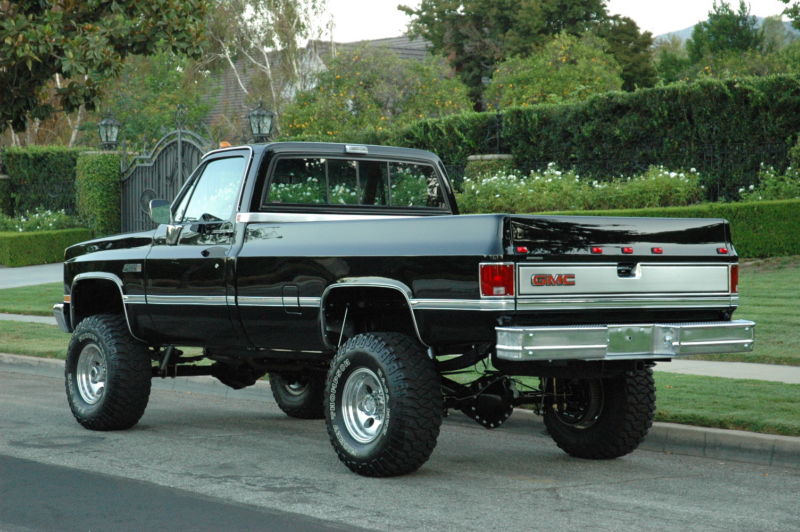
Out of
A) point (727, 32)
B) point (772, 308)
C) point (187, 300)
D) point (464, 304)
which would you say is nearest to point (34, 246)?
point (772, 308)

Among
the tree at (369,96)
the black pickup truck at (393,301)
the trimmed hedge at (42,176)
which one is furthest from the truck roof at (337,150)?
the tree at (369,96)

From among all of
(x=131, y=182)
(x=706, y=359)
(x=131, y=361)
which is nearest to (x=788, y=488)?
(x=131, y=361)

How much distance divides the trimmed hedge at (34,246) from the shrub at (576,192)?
1202cm

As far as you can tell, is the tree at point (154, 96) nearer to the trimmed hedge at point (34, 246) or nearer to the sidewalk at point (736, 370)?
the trimmed hedge at point (34, 246)

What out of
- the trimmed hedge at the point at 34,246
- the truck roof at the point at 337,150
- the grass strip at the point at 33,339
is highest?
the truck roof at the point at 337,150

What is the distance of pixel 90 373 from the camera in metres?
10.0

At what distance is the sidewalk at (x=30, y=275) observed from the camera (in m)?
26.7

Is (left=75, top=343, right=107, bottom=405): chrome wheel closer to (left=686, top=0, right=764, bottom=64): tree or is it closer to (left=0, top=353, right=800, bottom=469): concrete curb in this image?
(left=0, top=353, right=800, bottom=469): concrete curb

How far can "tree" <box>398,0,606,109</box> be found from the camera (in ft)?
169

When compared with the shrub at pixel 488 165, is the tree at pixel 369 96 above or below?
above

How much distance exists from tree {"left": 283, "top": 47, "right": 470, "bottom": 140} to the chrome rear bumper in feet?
97.6

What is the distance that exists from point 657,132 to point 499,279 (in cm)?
1900

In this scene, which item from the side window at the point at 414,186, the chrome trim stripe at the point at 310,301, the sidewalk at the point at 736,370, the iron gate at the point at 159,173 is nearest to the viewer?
the chrome trim stripe at the point at 310,301

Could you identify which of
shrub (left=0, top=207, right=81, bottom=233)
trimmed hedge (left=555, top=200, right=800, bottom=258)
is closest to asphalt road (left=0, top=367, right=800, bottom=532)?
trimmed hedge (left=555, top=200, right=800, bottom=258)
